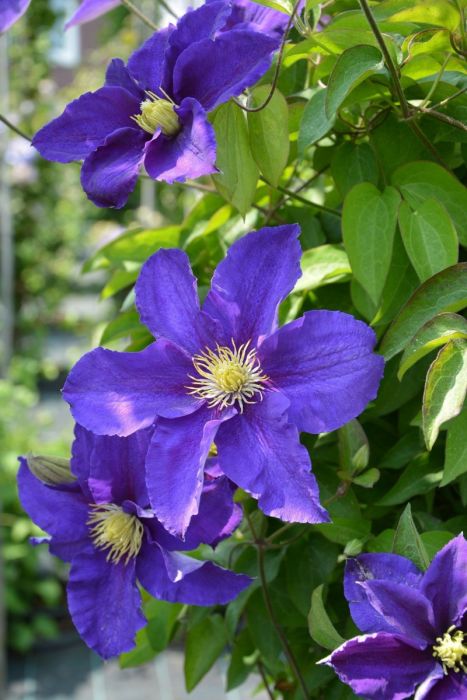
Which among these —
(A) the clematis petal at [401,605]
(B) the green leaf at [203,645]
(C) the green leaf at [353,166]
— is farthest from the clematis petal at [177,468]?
(B) the green leaf at [203,645]

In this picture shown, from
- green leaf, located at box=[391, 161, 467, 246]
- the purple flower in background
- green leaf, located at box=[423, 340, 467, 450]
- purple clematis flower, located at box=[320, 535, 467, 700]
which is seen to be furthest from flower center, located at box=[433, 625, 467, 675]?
the purple flower in background

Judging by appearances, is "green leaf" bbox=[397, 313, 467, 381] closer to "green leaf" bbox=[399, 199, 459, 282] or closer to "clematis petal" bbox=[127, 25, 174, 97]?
"green leaf" bbox=[399, 199, 459, 282]

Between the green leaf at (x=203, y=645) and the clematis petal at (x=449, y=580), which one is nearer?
the clematis petal at (x=449, y=580)

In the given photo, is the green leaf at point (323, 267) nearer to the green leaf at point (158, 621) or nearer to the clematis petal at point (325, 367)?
the clematis petal at point (325, 367)

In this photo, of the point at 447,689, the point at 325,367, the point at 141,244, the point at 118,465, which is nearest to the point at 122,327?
the point at 141,244

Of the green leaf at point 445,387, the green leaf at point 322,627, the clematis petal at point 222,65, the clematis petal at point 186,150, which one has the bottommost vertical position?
the green leaf at point 322,627

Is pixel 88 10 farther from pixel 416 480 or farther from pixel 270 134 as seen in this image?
pixel 416 480

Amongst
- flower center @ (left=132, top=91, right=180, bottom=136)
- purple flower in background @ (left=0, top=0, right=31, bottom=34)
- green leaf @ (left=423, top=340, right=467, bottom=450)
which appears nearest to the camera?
green leaf @ (left=423, top=340, right=467, bottom=450)

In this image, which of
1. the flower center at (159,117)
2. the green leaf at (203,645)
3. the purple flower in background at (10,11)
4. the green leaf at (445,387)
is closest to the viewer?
the green leaf at (445,387)

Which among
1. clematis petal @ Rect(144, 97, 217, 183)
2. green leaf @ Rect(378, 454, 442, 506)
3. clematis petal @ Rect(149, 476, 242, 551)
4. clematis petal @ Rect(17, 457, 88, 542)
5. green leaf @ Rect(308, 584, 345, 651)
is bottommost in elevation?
green leaf @ Rect(378, 454, 442, 506)
